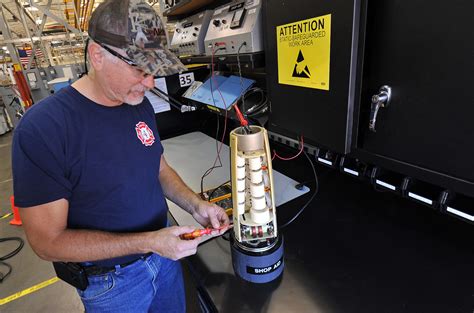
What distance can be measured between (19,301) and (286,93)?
223 centimetres

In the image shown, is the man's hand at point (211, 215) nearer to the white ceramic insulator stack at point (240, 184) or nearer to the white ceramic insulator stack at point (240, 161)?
the white ceramic insulator stack at point (240, 184)

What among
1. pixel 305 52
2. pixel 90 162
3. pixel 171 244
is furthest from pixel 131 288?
pixel 305 52

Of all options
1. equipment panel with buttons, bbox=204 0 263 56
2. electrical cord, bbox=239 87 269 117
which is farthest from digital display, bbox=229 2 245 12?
electrical cord, bbox=239 87 269 117

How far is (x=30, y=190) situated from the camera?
604 millimetres

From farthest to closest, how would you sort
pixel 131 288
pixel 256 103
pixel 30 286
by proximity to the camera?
pixel 30 286
pixel 256 103
pixel 131 288

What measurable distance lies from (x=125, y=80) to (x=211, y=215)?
1.55 feet

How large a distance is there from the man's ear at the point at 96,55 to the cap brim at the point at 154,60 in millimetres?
74

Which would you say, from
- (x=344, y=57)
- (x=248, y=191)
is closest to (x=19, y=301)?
(x=248, y=191)

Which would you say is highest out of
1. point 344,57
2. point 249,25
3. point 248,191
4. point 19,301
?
point 249,25

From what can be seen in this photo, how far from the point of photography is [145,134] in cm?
86

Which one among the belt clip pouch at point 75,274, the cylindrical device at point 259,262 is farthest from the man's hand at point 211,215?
the belt clip pouch at point 75,274

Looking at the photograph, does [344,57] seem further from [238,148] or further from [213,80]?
[213,80]

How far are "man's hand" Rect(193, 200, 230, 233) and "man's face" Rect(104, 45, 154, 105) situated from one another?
0.40m

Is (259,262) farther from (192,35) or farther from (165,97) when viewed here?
(165,97)
